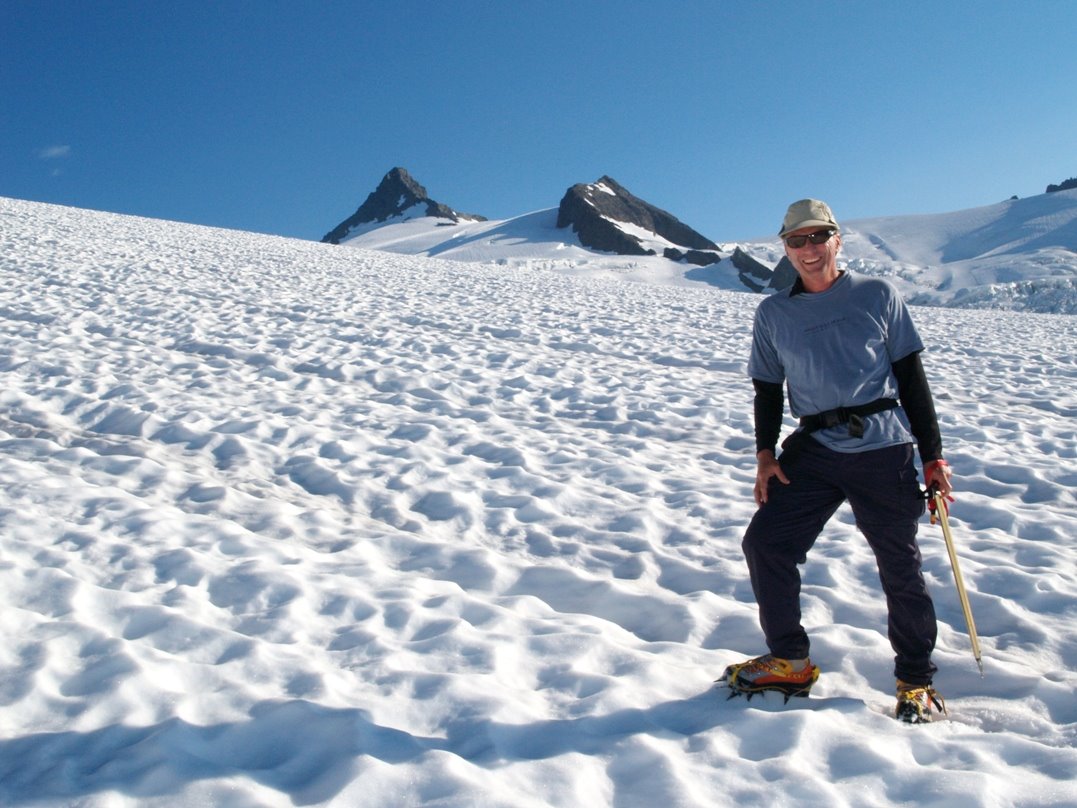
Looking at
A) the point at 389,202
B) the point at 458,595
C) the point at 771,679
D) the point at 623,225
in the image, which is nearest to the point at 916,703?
the point at 771,679

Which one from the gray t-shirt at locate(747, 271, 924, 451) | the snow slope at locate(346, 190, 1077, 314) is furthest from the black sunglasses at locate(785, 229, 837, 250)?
the snow slope at locate(346, 190, 1077, 314)

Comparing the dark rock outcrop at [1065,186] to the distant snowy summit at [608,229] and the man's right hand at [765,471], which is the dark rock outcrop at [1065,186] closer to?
the distant snowy summit at [608,229]

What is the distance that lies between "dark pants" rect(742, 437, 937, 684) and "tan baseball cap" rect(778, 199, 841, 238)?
→ 2.92 ft

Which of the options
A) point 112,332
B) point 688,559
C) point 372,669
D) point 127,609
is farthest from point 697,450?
point 112,332

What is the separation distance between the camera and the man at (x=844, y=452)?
3150 mm

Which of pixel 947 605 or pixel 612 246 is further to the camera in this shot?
pixel 612 246

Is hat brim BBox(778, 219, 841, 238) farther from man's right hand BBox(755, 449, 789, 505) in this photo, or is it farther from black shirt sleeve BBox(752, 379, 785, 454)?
→ man's right hand BBox(755, 449, 789, 505)

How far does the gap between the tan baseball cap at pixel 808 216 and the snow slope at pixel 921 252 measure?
1654 inches

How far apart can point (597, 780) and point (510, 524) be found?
2956 millimetres

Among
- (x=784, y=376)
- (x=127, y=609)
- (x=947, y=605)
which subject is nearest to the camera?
(x=784, y=376)

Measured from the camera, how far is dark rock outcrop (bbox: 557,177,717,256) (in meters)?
73.2

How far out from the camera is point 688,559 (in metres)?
5.21

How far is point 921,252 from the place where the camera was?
249 ft

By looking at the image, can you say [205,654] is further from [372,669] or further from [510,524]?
[510,524]
